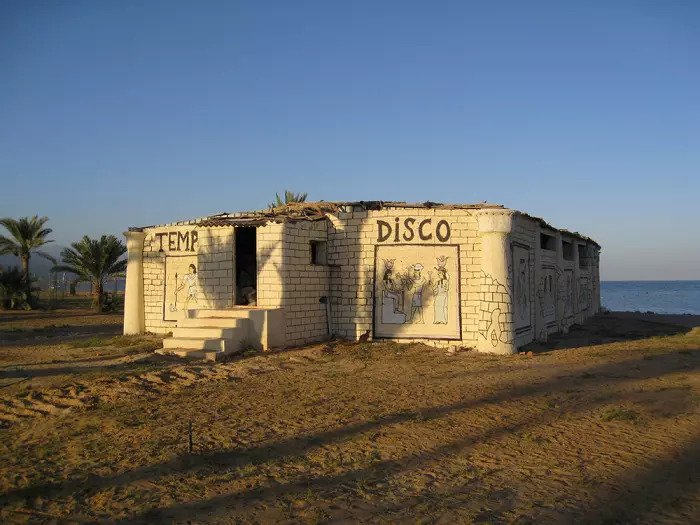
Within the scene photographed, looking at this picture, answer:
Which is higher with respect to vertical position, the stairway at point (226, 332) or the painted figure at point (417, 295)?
the painted figure at point (417, 295)

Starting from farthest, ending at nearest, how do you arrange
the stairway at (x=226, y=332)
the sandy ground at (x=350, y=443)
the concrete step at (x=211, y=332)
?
the concrete step at (x=211, y=332), the stairway at (x=226, y=332), the sandy ground at (x=350, y=443)

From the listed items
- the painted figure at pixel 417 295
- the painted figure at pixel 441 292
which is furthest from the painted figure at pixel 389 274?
the painted figure at pixel 441 292

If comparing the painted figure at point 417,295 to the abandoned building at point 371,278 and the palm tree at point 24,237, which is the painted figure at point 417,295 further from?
the palm tree at point 24,237

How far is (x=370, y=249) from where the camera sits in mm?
14594

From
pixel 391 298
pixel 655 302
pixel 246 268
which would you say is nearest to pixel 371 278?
pixel 391 298

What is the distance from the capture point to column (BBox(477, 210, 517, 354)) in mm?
13344

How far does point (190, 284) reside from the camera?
54.8ft

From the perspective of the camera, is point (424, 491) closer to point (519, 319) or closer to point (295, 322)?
point (295, 322)

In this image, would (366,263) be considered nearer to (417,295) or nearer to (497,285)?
(417,295)

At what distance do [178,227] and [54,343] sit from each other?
4916mm

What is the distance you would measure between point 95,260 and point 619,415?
26.0 meters

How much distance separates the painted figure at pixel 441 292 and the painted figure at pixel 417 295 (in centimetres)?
34

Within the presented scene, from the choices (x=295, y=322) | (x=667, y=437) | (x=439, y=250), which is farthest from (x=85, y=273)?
(x=667, y=437)

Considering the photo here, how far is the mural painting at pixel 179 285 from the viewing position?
16.7m
